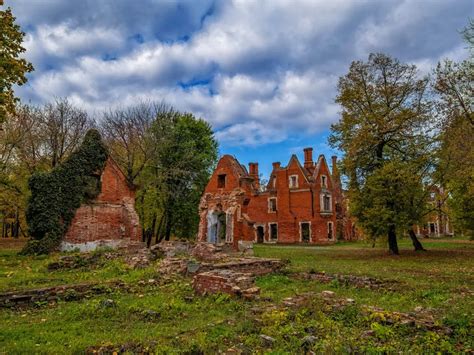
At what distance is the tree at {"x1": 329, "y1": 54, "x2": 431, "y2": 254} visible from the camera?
20.1 metres

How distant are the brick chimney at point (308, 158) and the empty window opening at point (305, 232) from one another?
→ 7143 mm

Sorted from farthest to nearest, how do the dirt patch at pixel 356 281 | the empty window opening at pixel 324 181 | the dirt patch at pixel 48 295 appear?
the empty window opening at pixel 324 181 → the dirt patch at pixel 356 281 → the dirt patch at pixel 48 295

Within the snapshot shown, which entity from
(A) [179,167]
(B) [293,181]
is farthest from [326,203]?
(A) [179,167]

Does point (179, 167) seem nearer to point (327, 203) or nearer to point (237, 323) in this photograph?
point (327, 203)

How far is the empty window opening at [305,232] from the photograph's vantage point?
40.2 m

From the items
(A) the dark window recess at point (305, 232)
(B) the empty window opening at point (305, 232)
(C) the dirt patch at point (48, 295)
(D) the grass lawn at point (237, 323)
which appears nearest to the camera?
(D) the grass lawn at point (237, 323)

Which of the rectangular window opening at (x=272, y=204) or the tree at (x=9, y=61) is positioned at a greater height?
the tree at (x=9, y=61)

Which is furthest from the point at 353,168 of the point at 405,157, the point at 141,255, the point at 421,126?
the point at 141,255

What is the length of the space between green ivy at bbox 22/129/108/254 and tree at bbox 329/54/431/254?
1616cm

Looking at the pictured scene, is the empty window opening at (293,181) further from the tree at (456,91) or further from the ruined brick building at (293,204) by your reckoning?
the tree at (456,91)

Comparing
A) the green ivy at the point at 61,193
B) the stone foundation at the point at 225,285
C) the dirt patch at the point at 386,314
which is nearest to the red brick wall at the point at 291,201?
the green ivy at the point at 61,193

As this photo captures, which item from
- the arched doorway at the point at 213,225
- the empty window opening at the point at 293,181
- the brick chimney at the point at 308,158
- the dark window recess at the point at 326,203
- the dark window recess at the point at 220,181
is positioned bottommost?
the arched doorway at the point at 213,225

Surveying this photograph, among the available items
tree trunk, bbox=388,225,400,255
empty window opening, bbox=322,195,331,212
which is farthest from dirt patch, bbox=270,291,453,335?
empty window opening, bbox=322,195,331,212

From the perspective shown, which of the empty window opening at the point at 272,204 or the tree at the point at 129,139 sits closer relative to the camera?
the tree at the point at 129,139
